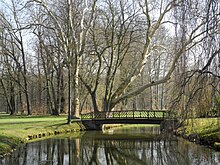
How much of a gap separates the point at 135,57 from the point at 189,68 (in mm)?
24654

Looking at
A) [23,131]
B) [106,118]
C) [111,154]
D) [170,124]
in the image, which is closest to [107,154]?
[111,154]

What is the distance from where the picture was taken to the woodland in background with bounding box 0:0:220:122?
7758 millimetres

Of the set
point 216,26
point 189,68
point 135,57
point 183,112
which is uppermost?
point 135,57

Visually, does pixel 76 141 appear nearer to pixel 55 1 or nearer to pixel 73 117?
pixel 73 117

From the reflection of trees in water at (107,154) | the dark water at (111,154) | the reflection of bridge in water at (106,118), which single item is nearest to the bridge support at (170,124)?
the dark water at (111,154)

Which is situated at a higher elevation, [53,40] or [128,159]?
[53,40]

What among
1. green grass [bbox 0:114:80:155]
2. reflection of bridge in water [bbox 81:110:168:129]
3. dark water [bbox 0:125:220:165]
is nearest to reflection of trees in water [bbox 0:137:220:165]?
dark water [bbox 0:125:220:165]

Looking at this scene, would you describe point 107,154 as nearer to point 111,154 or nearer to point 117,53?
point 111,154

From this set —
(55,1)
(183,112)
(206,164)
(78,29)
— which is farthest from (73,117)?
(183,112)

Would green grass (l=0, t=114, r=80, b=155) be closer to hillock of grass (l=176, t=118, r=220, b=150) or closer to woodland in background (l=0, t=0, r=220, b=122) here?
woodland in background (l=0, t=0, r=220, b=122)

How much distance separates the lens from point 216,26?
7.11 m

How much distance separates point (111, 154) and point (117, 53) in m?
18.1

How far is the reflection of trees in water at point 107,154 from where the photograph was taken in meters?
13.6

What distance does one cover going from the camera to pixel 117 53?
3284 cm
